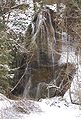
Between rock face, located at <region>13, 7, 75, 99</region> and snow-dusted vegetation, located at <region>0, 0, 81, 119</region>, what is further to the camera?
rock face, located at <region>13, 7, 75, 99</region>

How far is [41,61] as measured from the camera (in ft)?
38.3

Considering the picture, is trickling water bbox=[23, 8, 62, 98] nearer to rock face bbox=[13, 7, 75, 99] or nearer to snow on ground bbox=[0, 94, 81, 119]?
rock face bbox=[13, 7, 75, 99]

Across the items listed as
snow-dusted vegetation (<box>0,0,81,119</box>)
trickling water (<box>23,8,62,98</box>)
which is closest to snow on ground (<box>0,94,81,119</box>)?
snow-dusted vegetation (<box>0,0,81,119</box>)

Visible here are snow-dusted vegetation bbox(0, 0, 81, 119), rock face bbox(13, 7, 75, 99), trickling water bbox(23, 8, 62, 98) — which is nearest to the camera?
snow-dusted vegetation bbox(0, 0, 81, 119)

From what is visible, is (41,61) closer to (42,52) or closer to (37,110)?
(42,52)

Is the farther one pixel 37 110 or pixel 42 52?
pixel 42 52

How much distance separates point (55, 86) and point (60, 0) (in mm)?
3423

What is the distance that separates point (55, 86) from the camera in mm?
11102

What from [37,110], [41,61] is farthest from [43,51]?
[37,110]

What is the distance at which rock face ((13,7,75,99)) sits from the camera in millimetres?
11352

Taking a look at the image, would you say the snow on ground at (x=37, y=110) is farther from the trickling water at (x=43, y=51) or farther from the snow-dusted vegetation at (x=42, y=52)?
the trickling water at (x=43, y=51)

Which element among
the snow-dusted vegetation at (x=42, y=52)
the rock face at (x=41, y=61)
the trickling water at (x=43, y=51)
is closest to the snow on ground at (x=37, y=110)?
the snow-dusted vegetation at (x=42, y=52)

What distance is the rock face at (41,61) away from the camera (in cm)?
1135

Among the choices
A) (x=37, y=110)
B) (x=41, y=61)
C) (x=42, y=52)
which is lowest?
(x=37, y=110)
